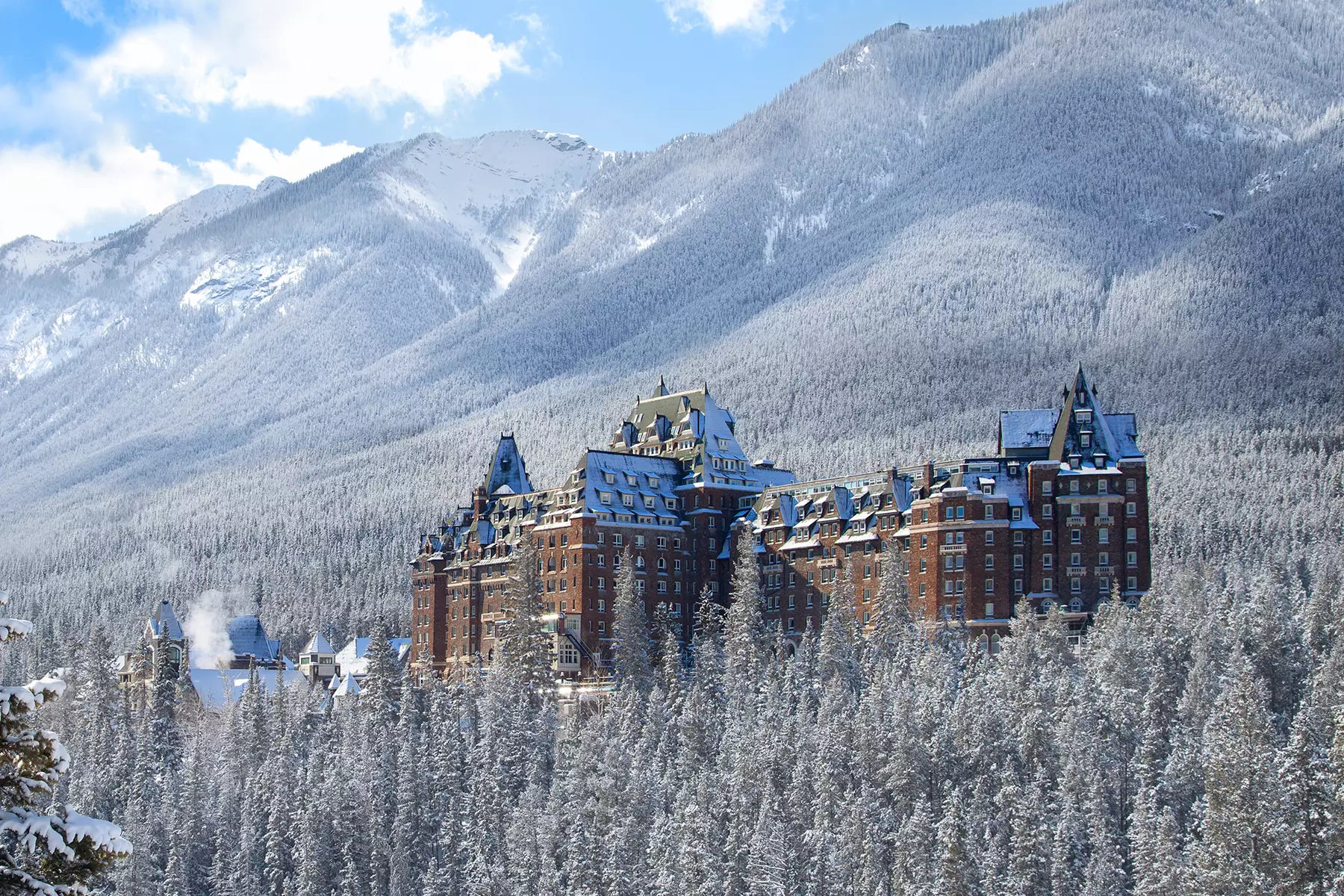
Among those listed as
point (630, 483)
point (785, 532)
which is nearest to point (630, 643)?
point (785, 532)

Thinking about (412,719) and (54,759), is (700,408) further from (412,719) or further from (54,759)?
(54,759)

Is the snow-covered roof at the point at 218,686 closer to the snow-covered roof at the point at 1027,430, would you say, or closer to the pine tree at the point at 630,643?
the pine tree at the point at 630,643

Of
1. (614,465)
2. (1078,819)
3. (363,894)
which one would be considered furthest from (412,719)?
(1078,819)

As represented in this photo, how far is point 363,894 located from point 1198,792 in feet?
201

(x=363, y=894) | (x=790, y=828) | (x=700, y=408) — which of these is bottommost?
(x=363, y=894)

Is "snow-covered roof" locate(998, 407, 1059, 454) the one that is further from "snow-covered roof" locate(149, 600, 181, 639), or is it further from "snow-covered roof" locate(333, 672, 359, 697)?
"snow-covered roof" locate(149, 600, 181, 639)

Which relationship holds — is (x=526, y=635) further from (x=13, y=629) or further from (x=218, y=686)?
(x=13, y=629)

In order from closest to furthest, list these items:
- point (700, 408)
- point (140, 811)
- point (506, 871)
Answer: point (506, 871), point (140, 811), point (700, 408)

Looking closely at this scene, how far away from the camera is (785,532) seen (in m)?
150

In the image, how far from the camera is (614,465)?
158 m

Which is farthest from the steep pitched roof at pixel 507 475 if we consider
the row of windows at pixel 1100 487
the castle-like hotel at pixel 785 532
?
the row of windows at pixel 1100 487

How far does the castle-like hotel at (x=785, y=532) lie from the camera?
135250 mm

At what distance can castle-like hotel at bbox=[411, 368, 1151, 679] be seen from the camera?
444 ft

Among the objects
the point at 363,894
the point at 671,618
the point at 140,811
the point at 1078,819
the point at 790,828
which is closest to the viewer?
the point at 1078,819
